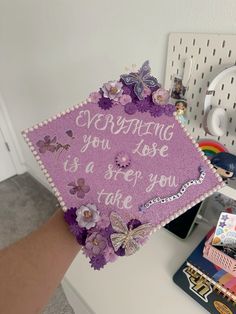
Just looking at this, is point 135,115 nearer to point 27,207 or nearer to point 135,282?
point 135,282

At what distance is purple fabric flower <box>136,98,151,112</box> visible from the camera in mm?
521

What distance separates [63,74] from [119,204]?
0.81 m

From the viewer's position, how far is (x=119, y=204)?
477 millimetres

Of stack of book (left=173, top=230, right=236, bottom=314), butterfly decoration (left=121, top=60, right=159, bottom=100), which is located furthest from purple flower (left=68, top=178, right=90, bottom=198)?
stack of book (left=173, top=230, right=236, bottom=314)

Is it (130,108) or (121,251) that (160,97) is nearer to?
(130,108)

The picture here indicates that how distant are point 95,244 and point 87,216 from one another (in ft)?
0.17

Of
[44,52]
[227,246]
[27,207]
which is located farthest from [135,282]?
[27,207]

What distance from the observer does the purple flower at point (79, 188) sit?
0.49m

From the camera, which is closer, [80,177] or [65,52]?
[80,177]

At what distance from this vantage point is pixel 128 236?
0.45m

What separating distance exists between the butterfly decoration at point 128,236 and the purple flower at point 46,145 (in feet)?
0.66

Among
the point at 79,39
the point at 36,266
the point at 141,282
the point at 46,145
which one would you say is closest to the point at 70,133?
the point at 46,145

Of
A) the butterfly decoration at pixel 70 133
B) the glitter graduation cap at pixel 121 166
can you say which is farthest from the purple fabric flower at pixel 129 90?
the butterfly decoration at pixel 70 133

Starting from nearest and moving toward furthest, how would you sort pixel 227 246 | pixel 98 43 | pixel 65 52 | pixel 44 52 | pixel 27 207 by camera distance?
pixel 227 246 → pixel 98 43 → pixel 65 52 → pixel 44 52 → pixel 27 207
